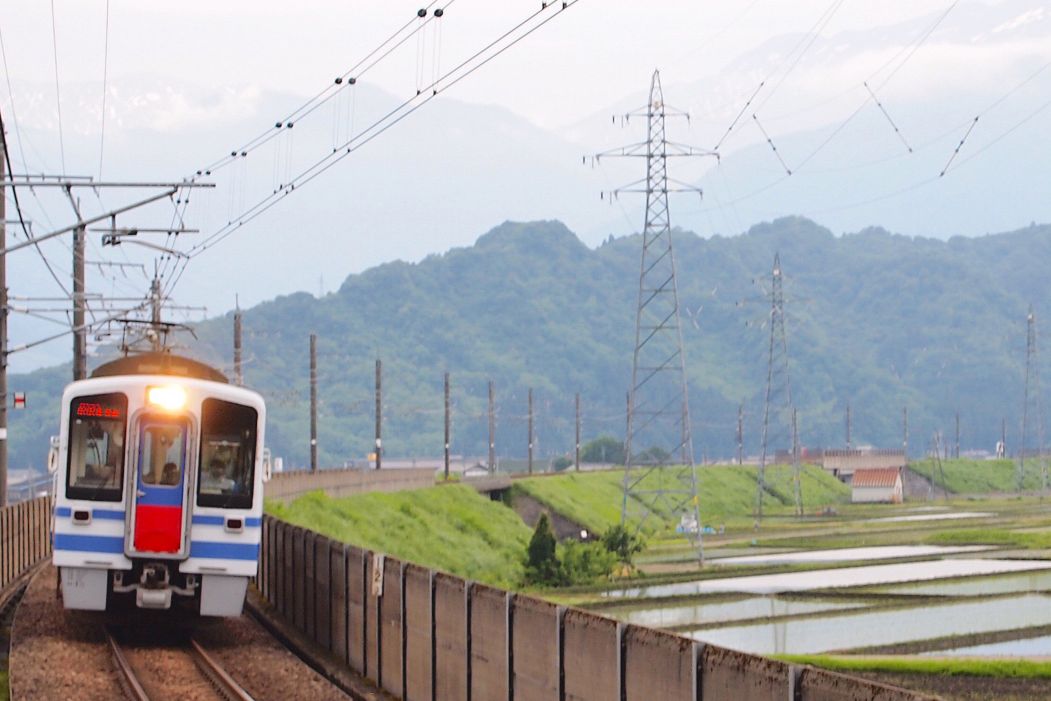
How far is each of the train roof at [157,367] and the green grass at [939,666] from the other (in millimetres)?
9593

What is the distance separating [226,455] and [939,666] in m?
11.5

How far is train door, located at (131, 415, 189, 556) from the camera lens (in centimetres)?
1831

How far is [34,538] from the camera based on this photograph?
3703 centimetres

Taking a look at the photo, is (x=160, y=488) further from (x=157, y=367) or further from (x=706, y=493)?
(x=706, y=493)

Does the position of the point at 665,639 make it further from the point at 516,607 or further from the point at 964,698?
the point at 964,698

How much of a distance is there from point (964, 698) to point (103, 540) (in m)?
11.1

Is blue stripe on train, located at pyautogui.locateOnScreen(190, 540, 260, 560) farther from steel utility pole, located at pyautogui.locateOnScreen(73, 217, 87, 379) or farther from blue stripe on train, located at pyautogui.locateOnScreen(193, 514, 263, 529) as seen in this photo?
steel utility pole, located at pyautogui.locateOnScreen(73, 217, 87, 379)

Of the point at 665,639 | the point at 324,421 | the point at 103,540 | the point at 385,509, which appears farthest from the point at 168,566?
the point at 324,421

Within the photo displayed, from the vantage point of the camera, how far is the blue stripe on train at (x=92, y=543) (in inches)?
717

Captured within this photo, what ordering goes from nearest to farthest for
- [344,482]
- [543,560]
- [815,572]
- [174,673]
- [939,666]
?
[174,673]
[939,666]
[815,572]
[543,560]
[344,482]

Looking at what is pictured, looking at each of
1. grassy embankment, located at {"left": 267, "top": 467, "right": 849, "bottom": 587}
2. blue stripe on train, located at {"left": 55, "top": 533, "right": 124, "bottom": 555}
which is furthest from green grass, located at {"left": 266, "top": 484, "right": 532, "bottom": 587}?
blue stripe on train, located at {"left": 55, "top": 533, "right": 124, "bottom": 555}

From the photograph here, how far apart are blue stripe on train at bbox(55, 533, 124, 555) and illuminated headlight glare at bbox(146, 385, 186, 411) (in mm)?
1590

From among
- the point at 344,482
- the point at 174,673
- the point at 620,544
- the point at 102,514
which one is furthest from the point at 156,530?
the point at 344,482

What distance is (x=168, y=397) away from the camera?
18562 mm
